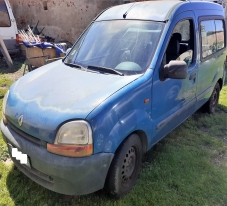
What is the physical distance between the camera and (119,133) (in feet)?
7.32

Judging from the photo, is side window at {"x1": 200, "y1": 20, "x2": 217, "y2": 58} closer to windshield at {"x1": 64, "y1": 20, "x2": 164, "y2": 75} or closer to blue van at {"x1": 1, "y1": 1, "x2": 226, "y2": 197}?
blue van at {"x1": 1, "y1": 1, "x2": 226, "y2": 197}

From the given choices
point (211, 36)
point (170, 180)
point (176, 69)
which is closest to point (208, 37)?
point (211, 36)

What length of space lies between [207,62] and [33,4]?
31.9ft

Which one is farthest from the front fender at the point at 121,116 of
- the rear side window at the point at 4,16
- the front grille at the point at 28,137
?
the rear side window at the point at 4,16

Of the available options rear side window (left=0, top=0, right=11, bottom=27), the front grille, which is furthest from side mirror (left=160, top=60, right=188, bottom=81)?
rear side window (left=0, top=0, right=11, bottom=27)

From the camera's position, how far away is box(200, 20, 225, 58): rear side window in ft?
12.1

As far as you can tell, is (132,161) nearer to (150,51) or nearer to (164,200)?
(164,200)

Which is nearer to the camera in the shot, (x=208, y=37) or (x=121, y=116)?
(x=121, y=116)

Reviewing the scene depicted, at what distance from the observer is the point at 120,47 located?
2.92m

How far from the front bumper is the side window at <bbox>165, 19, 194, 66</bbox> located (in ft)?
5.84

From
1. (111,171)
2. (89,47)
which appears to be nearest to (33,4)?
(89,47)

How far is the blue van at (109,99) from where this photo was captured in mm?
2062

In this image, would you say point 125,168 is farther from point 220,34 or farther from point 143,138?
point 220,34

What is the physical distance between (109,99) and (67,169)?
70 cm
